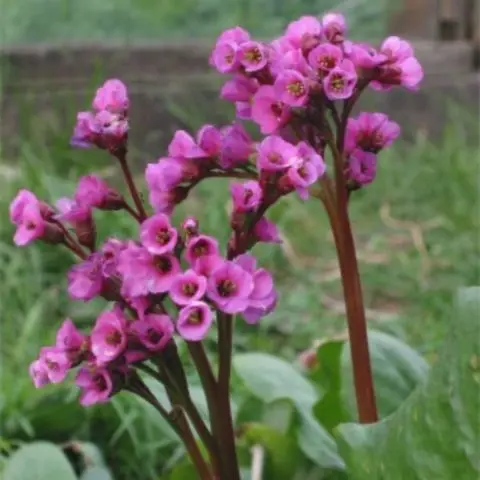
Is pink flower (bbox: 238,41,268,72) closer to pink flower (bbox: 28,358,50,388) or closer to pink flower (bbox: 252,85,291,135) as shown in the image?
pink flower (bbox: 252,85,291,135)

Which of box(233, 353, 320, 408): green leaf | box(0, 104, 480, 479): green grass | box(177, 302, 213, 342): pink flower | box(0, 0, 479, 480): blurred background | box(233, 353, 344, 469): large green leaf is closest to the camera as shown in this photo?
box(177, 302, 213, 342): pink flower

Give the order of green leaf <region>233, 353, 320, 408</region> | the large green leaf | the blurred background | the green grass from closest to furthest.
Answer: the large green leaf, green leaf <region>233, 353, 320, 408</region>, the green grass, the blurred background

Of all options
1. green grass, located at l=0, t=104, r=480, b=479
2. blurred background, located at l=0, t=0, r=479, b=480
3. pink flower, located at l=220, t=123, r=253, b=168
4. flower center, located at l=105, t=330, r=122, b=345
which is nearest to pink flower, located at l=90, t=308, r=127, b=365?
flower center, located at l=105, t=330, r=122, b=345

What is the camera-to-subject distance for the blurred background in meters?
1.78

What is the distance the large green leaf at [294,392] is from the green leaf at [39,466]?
18 cm

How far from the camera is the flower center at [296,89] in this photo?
0.59m

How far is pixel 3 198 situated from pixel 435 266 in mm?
827

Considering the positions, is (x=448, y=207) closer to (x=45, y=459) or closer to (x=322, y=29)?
(x=45, y=459)

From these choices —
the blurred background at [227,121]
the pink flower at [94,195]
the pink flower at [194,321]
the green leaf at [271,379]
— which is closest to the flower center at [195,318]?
the pink flower at [194,321]

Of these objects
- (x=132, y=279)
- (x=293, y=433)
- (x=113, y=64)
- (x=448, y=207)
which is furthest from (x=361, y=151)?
(x=113, y=64)

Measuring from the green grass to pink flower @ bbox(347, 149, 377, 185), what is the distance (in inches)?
19.9

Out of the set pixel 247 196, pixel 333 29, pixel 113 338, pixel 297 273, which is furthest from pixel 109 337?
pixel 297 273

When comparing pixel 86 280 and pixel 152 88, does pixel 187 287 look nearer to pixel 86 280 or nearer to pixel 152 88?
pixel 86 280

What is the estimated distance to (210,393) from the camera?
621mm
